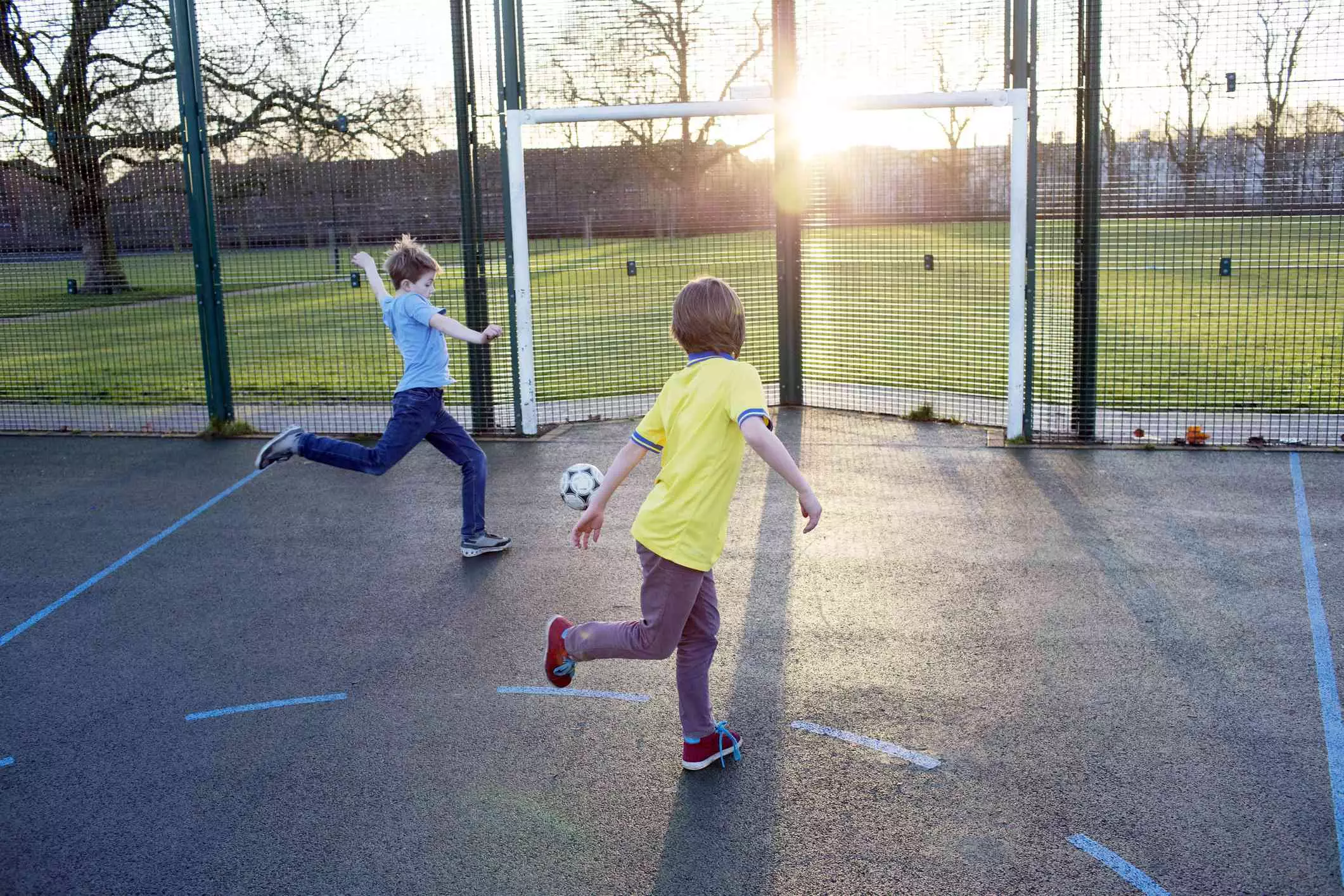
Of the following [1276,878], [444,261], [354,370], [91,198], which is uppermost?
[91,198]

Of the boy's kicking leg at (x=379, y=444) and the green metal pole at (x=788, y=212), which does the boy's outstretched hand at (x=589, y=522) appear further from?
the green metal pole at (x=788, y=212)

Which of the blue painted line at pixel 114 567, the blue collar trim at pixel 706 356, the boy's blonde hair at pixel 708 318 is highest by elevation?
the boy's blonde hair at pixel 708 318

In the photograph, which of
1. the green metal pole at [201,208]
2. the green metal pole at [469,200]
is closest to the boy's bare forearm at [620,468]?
the green metal pole at [469,200]

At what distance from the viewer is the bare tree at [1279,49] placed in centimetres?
870

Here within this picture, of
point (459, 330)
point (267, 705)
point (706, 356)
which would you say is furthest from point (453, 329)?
point (706, 356)

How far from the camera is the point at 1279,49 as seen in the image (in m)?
8.77

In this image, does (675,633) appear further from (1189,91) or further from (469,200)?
(1189,91)

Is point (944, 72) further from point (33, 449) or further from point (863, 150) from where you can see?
point (33, 449)

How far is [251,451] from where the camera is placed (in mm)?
9828

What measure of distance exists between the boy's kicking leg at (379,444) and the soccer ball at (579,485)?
1661 millimetres

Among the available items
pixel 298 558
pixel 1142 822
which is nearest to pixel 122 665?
pixel 298 558

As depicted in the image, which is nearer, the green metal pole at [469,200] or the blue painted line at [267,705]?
the blue painted line at [267,705]

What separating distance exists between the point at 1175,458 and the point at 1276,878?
5.60 meters

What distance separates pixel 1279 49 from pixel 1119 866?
23.6ft
